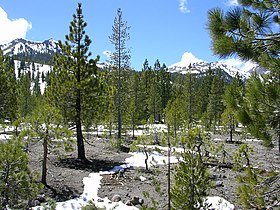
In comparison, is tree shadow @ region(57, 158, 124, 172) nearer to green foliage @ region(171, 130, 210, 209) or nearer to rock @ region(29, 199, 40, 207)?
rock @ region(29, 199, 40, 207)

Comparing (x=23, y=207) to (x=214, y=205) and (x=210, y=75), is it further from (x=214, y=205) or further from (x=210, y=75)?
(x=210, y=75)

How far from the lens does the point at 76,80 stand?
50.4 feet

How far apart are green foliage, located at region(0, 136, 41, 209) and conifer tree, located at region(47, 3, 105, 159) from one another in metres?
9.46

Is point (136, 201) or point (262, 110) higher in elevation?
point (262, 110)

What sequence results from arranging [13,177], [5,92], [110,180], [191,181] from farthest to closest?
[5,92]
[110,180]
[191,181]
[13,177]

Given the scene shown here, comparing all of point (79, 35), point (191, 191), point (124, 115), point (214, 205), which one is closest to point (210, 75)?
point (124, 115)

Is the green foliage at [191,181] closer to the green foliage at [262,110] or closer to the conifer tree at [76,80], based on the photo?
the green foliage at [262,110]

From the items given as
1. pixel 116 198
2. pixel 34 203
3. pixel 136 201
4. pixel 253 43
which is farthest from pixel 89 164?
pixel 253 43

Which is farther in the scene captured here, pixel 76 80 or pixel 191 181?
pixel 76 80

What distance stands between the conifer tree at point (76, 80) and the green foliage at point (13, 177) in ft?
31.0

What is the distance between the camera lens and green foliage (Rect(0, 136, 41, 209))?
586 centimetres

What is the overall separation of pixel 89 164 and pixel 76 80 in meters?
4.48

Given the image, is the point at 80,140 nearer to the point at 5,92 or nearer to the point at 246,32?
the point at 5,92

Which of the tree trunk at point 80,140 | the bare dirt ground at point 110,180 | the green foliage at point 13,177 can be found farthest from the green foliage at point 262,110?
the tree trunk at point 80,140
